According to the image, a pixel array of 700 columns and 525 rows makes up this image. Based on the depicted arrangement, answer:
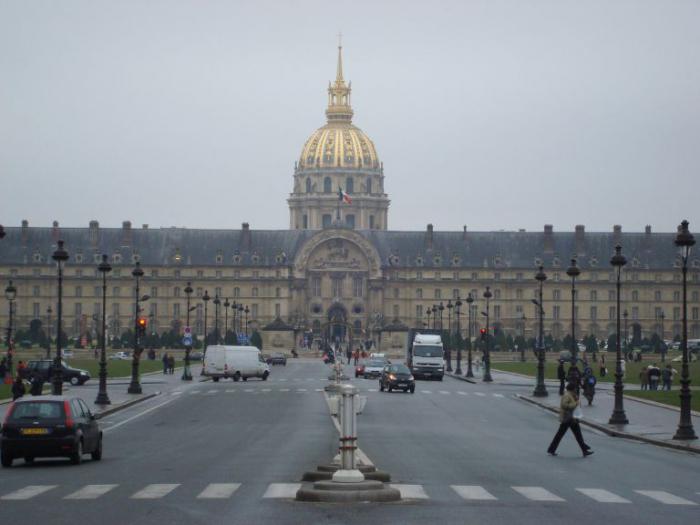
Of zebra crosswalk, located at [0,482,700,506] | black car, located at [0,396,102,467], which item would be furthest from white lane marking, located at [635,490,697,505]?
black car, located at [0,396,102,467]

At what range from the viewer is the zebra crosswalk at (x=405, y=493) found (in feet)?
77.6

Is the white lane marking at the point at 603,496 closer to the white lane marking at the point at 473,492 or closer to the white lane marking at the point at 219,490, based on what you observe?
the white lane marking at the point at 473,492

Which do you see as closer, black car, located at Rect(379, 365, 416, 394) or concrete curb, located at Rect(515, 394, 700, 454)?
concrete curb, located at Rect(515, 394, 700, 454)

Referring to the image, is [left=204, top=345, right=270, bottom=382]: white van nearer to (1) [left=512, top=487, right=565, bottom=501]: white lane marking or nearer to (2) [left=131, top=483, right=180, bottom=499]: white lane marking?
(2) [left=131, top=483, right=180, bottom=499]: white lane marking

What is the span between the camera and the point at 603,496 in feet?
79.8

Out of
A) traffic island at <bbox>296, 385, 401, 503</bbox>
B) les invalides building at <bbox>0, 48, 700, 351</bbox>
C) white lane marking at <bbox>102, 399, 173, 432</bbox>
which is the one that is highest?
les invalides building at <bbox>0, 48, 700, 351</bbox>

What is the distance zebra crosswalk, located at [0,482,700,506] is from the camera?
77.6 ft

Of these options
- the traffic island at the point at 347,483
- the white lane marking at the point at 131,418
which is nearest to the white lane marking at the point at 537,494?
the traffic island at the point at 347,483

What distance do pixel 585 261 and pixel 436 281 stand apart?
16.9 m

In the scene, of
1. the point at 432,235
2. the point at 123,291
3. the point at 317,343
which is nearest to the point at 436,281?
the point at 432,235

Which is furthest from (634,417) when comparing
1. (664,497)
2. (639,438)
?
(664,497)

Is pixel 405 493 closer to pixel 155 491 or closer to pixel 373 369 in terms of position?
pixel 155 491

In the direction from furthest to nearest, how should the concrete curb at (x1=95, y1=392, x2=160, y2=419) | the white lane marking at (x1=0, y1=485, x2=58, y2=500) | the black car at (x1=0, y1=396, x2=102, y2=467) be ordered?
the concrete curb at (x1=95, y1=392, x2=160, y2=419)
the black car at (x1=0, y1=396, x2=102, y2=467)
the white lane marking at (x1=0, y1=485, x2=58, y2=500)

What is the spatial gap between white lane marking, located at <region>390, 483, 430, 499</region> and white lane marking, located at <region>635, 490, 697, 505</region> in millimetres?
3259
